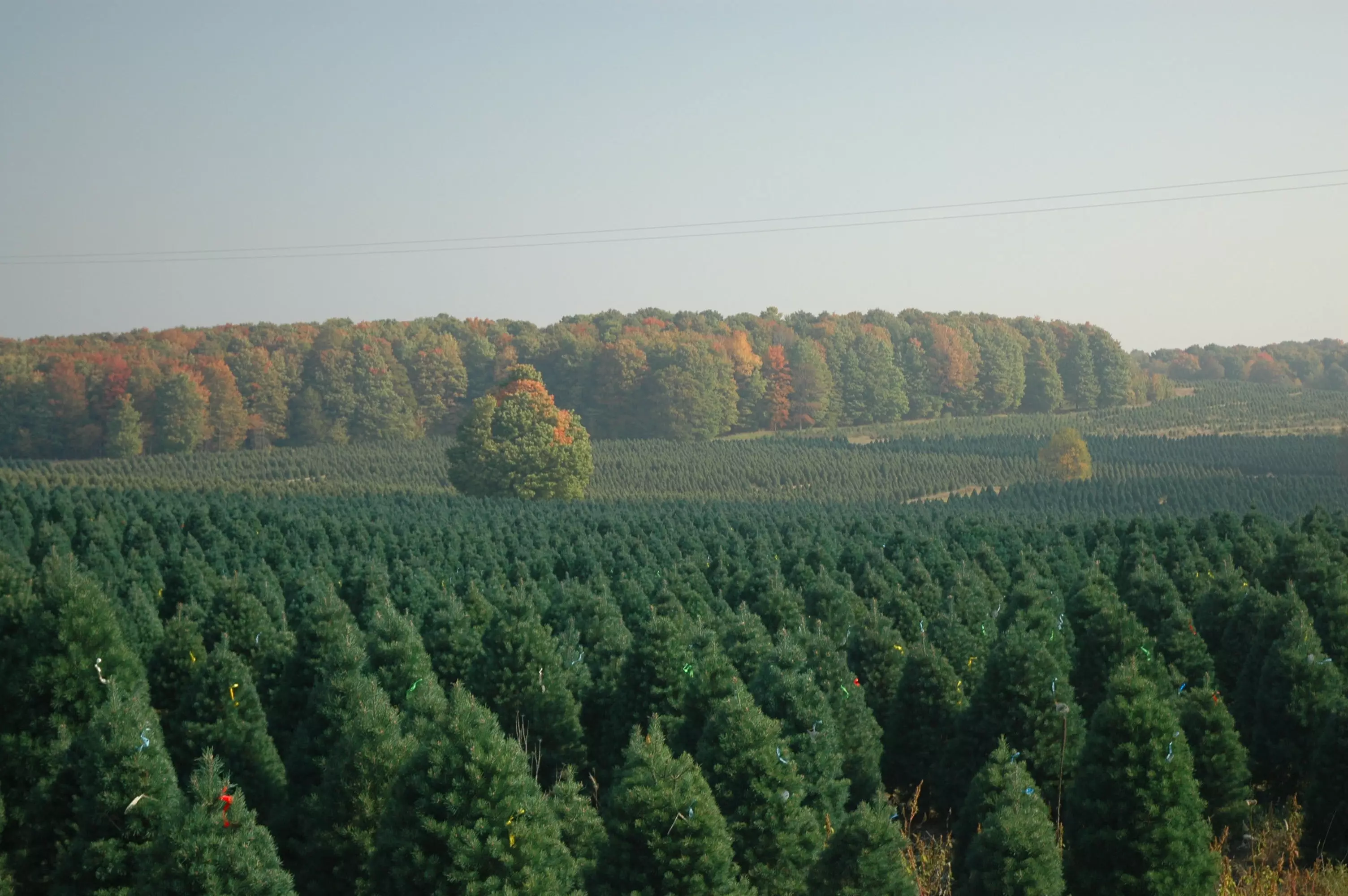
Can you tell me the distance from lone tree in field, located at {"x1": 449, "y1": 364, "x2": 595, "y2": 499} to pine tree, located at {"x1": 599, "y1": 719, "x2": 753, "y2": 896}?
152 feet

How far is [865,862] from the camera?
11031mm

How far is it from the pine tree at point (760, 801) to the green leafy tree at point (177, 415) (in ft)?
255

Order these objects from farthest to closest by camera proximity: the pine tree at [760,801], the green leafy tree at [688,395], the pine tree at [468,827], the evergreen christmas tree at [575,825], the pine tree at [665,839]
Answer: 1. the green leafy tree at [688,395]
2. the pine tree at [760,801]
3. the evergreen christmas tree at [575,825]
4. the pine tree at [665,839]
5. the pine tree at [468,827]

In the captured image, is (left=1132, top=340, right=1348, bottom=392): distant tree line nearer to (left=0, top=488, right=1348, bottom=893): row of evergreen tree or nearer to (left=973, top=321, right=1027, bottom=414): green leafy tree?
(left=973, top=321, right=1027, bottom=414): green leafy tree

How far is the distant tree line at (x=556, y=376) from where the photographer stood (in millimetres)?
84125

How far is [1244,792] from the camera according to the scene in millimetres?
15797

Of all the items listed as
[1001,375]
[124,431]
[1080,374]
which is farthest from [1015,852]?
[1080,374]

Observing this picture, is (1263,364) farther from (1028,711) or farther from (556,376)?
(1028,711)

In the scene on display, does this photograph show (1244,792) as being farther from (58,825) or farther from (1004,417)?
(1004,417)

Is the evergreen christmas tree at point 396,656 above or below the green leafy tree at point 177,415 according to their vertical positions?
below

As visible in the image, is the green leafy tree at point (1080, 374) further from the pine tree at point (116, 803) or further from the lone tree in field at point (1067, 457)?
the pine tree at point (116, 803)

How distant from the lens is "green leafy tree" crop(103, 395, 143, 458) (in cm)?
8138

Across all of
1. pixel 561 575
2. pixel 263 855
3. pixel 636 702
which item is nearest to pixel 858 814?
pixel 263 855

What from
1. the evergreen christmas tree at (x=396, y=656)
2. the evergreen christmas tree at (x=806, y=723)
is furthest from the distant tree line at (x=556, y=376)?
the evergreen christmas tree at (x=806, y=723)
